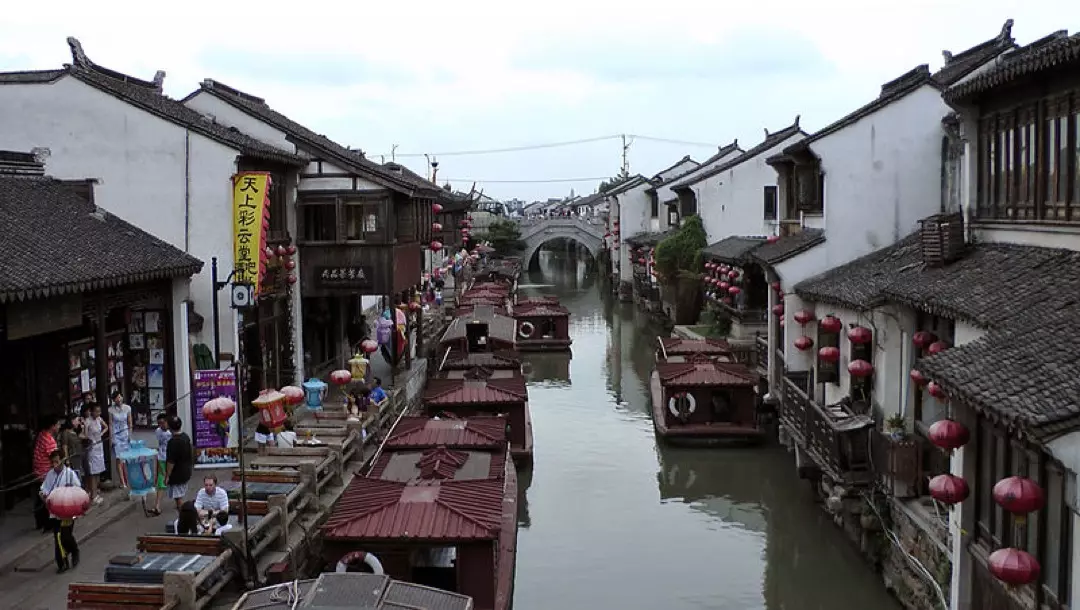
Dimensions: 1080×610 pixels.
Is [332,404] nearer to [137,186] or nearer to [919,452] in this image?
[137,186]

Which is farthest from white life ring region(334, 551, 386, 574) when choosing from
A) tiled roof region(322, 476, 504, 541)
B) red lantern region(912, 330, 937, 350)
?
red lantern region(912, 330, 937, 350)

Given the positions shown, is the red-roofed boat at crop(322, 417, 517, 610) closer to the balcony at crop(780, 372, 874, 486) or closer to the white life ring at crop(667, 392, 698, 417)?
the balcony at crop(780, 372, 874, 486)

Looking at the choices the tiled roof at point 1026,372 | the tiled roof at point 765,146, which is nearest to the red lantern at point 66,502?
the tiled roof at point 1026,372

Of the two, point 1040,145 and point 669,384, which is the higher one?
point 1040,145

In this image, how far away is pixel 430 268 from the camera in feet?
148

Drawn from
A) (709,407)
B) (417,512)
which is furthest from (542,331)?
(417,512)

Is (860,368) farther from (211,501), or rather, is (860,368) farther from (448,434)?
(211,501)

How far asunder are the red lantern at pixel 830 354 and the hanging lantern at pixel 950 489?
8.39 metres

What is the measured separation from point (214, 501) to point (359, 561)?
2214 millimetres

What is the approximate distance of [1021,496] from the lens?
8.62m

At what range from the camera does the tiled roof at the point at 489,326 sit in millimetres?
33188

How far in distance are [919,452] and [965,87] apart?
5405 millimetres

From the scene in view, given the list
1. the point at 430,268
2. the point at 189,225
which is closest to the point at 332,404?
the point at 189,225

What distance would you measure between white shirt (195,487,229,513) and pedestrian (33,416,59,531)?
214 cm
